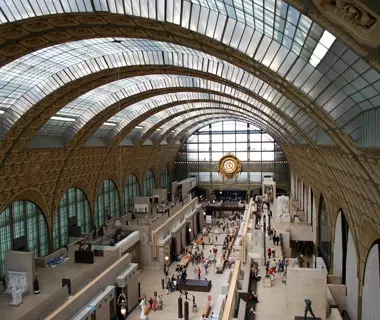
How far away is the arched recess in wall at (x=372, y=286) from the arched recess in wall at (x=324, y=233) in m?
11.5

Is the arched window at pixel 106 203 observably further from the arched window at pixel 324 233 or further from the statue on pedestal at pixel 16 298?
the arched window at pixel 324 233

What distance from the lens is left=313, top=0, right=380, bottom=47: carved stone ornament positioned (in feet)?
19.5

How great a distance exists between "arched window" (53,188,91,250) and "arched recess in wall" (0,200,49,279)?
193 centimetres

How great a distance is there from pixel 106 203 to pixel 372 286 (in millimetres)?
33000

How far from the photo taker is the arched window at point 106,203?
45.1 meters

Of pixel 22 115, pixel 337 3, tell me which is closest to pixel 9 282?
pixel 22 115

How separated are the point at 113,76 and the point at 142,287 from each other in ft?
60.0

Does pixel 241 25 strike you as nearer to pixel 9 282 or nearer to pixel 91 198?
pixel 9 282

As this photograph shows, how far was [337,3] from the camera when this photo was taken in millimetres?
6246

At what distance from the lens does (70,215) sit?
3931 centimetres

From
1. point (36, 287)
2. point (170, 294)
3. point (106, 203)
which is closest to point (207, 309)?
point (170, 294)

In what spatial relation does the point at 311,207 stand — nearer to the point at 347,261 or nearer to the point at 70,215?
the point at 347,261

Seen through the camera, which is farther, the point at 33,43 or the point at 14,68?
the point at 14,68

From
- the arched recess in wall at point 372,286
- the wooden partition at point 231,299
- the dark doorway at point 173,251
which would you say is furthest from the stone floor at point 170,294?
the arched recess in wall at point 372,286
